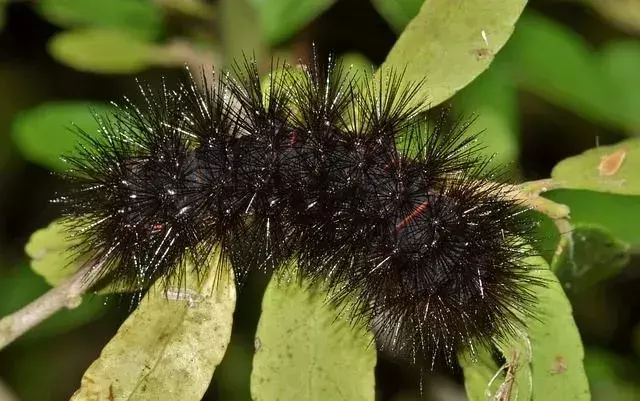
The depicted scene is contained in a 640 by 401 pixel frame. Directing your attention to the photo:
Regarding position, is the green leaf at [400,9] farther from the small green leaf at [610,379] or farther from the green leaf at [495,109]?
the small green leaf at [610,379]

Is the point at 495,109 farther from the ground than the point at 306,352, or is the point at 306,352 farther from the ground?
the point at 495,109

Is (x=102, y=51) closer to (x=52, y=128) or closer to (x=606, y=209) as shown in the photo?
(x=52, y=128)

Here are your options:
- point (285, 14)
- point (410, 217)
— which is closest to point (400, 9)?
point (285, 14)

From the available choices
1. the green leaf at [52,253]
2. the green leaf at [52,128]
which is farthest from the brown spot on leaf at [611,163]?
the green leaf at [52,128]

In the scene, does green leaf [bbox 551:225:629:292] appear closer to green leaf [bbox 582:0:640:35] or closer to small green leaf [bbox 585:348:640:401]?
small green leaf [bbox 585:348:640:401]

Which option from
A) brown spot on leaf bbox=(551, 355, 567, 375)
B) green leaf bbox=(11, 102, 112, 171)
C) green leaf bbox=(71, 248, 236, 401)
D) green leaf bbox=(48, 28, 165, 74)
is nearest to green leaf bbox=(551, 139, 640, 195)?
brown spot on leaf bbox=(551, 355, 567, 375)

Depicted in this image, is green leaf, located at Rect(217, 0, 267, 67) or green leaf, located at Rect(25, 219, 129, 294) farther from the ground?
green leaf, located at Rect(217, 0, 267, 67)

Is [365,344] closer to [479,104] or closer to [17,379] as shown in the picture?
[479,104]
